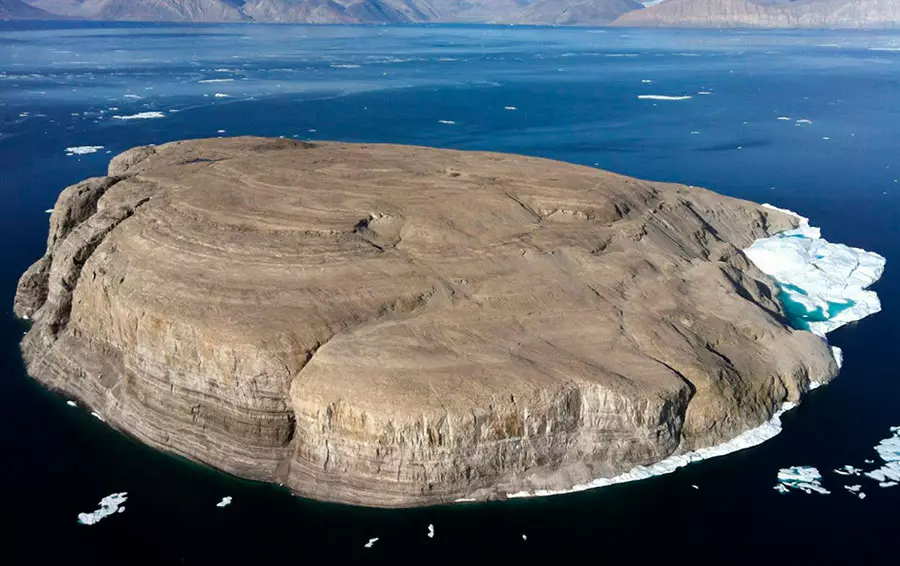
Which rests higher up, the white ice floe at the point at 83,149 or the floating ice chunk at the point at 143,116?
the floating ice chunk at the point at 143,116

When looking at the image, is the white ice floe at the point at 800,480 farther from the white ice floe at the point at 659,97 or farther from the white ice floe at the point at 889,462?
the white ice floe at the point at 659,97

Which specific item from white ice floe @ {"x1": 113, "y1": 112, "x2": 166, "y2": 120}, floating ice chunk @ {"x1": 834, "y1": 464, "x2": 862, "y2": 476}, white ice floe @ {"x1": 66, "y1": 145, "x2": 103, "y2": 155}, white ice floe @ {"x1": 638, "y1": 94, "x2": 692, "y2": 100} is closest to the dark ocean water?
floating ice chunk @ {"x1": 834, "y1": 464, "x2": 862, "y2": 476}

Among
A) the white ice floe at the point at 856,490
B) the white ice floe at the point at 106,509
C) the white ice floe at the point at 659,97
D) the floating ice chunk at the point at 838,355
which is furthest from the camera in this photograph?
the white ice floe at the point at 659,97

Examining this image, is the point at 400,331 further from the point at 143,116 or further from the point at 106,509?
the point at 143,116

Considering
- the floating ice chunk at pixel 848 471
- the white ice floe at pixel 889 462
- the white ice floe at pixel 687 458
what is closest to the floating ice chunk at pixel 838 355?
the white ice floe at pixel 889 462

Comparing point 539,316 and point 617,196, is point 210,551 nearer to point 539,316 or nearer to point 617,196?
point 539,316

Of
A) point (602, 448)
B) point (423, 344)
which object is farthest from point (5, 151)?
point (602, 448)
